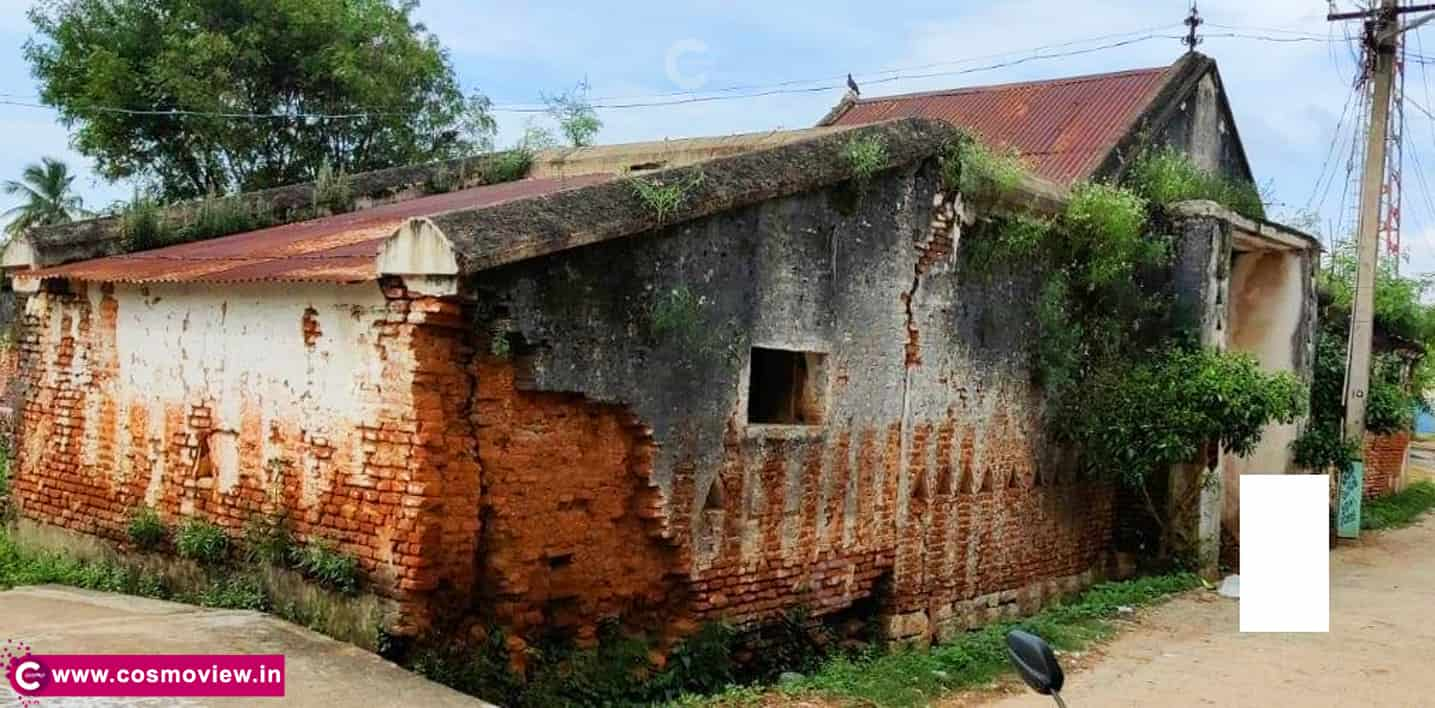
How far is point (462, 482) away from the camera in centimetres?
641

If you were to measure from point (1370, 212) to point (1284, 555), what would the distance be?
11.7m

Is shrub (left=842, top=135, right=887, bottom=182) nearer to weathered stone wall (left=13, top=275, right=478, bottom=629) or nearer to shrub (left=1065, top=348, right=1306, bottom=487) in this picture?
weathered stone wall (left=13, top=275, right=478, bottom=629)

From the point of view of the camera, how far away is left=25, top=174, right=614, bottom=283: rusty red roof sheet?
6.76 metres

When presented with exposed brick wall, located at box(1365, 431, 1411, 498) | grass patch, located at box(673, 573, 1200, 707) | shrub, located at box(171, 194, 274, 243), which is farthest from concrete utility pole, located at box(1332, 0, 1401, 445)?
shrub, located at box(171, 194, 274, 243)

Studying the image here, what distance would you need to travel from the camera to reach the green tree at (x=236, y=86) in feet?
62.6

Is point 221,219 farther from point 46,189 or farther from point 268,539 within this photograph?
point 46,189

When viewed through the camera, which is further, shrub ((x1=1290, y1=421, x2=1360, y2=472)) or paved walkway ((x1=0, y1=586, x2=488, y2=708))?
shrub ((x1=1290, y1=421, x2=1360, y2=472))

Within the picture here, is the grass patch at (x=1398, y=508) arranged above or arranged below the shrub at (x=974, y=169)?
below

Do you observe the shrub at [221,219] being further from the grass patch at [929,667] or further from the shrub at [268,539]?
the grass patch at [929,667]

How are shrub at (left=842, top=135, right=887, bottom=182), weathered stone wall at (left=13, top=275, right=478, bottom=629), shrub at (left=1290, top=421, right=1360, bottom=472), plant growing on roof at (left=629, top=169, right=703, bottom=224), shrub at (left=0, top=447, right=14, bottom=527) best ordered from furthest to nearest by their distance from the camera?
shrub at (left=1290, top=421, right=1360, bottom=472), shrub at (left=0, top=447, right=14, bottom=527), shrub at (left=842, top=135, right=887, bottom=182), plant growing on roof at (left=629, top=169, right=703, bottom=224), weathered stone wall at (left=13, top=275, right=478, bottom=629)

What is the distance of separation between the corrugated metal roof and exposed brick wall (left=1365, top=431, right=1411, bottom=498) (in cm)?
690

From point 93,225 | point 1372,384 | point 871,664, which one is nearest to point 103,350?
point 93,225

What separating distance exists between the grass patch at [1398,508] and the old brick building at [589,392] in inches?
374

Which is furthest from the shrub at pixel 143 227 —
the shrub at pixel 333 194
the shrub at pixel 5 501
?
the shrub at pixel 5 501
